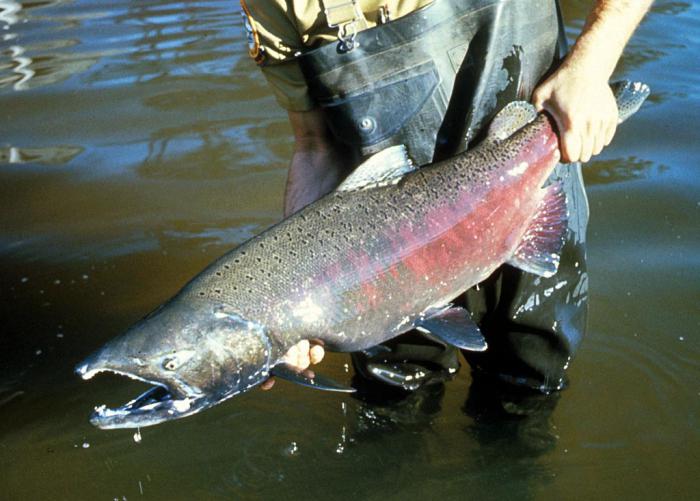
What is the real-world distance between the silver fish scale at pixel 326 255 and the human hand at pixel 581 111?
1.01ft

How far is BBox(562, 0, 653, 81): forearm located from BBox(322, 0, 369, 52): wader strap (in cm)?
69

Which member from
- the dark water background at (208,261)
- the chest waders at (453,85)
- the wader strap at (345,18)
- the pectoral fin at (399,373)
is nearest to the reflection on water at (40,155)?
the dark water background at (208,261)

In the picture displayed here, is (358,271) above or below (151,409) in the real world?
above

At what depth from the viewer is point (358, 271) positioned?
2.50 metres

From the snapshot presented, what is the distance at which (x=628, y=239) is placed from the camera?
187 inches

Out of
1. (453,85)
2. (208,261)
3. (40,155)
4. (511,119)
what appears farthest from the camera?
(40,155)

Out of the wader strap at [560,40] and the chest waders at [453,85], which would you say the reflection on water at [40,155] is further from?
the wader strap at [560,40]

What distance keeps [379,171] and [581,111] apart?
2.19 ft

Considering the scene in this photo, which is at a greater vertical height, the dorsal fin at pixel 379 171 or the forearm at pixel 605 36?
the forearm at pixel 605 36

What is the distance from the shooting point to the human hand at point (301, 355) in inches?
97.7

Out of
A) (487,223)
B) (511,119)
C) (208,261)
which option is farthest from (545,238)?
(208,261)

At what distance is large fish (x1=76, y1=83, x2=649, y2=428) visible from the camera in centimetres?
233

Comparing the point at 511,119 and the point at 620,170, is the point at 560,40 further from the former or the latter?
the point at 620,170

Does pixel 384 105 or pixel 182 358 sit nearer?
pixel 182 358
